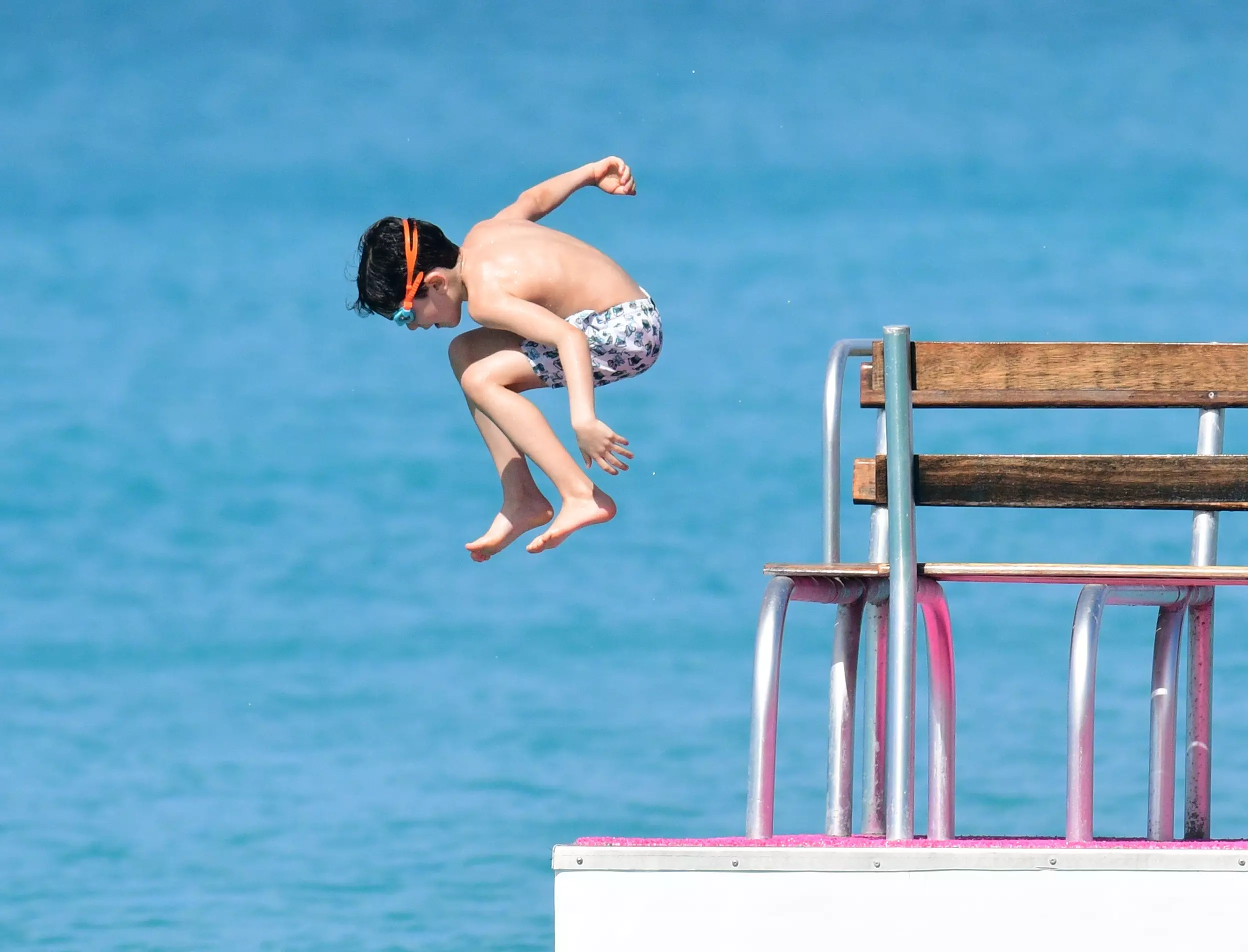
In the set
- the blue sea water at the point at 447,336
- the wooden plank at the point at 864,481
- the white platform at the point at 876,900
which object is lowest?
the white platform at the point at 876,900

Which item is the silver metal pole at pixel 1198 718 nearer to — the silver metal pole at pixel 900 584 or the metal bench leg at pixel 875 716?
the metal bench leg at pixel 875 716

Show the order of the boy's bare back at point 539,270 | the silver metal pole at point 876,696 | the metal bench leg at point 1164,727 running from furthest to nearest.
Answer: the silver metal pole at point 876,696 < the boy's bare back at point 539,270 < the metal bench leg at point 1164,727

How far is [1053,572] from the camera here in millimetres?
5039

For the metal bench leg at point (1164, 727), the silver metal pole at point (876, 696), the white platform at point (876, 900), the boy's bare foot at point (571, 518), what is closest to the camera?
the white platform at point (876, 900)

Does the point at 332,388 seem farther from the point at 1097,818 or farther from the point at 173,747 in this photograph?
the point at 1097,818

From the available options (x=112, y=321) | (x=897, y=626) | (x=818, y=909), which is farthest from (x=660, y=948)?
(x=112, y=321)

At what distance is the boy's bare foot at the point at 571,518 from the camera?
224 inches

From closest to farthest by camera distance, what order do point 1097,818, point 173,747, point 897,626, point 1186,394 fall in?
point 897,626 < point 1186,394 < point 1097,818 < point 173,747

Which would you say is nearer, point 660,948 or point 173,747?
point 660,948

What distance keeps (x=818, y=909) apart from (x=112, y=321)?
928 inches

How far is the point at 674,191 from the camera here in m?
26.5

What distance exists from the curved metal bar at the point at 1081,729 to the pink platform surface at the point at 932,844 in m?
0.07

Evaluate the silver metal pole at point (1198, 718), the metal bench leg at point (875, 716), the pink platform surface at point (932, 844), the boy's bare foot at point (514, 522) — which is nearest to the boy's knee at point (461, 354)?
the boy's bare foot at point (514, 522)

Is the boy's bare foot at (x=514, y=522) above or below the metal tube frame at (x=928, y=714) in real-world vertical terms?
above
